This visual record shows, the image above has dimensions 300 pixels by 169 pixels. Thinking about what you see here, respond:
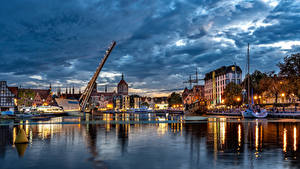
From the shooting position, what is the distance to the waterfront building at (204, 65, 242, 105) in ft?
480

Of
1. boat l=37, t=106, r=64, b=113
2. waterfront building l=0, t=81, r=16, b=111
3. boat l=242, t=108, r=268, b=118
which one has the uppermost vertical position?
waterfront building l=0, t=81, r=16, b=111

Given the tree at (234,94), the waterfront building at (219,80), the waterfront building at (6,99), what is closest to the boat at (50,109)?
the waterfront building at (6,99)

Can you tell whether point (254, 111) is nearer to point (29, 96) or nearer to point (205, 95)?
point (29, 96)

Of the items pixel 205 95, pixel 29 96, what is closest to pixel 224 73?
pixel 205 95

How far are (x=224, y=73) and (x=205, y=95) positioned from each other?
34785 mm

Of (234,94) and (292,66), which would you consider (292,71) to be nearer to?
(292,66)

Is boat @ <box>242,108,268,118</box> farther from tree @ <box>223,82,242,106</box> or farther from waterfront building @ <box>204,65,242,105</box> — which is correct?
waterfront building @ <box>204,65,242,105</box>

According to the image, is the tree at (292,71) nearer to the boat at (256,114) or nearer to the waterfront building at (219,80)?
the boat at (256,114)

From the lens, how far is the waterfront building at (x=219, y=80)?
14625cm

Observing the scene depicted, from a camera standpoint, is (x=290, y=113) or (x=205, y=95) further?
(x=205, y=95)

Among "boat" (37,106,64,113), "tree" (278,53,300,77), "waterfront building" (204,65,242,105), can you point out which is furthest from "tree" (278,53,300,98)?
"boat" (37,106,64,113)

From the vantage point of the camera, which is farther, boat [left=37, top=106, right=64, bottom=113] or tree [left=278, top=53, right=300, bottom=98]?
boat [left=37, top=106, right=64, bottom=113]

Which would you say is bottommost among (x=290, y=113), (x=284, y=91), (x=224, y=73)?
(x=290, y=113)

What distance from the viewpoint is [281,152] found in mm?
14703
